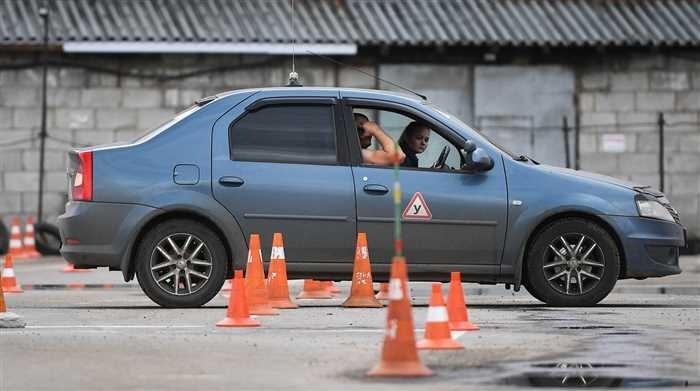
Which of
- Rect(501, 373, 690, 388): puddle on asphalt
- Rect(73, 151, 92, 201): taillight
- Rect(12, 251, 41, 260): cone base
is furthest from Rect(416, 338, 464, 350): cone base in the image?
Rect(12, 251, 41, 260): cone base

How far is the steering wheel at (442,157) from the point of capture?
554 inches

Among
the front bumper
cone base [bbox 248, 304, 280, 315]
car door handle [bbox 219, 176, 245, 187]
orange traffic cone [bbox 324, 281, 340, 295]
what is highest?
car door handle [bbox 219, 176, 245, 187]

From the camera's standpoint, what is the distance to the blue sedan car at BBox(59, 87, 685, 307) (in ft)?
45.4

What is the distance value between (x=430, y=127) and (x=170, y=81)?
44.4ft

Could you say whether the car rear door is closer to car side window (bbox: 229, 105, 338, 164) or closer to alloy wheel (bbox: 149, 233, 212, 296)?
car side window (bbox: 229, 105, 338, 164)

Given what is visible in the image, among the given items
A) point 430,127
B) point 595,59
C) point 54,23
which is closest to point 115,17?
point 54,23

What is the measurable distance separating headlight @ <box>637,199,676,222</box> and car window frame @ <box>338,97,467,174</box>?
4.65ft

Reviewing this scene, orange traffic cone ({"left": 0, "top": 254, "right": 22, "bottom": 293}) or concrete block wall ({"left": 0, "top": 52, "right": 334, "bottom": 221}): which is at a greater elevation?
concrete block wall ({"left": 0, "top": 52, "right": 334, "bottom": 221})

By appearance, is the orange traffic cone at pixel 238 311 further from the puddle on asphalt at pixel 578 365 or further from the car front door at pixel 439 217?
the puddle on asphalt at pixel 578 365

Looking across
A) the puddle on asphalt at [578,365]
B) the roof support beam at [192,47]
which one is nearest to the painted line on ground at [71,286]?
the puddle on asphalt at [578,365]

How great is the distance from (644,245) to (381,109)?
7.48ft

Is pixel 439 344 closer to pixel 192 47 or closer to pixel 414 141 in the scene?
pixel 414 141

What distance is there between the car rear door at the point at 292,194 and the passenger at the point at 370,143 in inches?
8.8

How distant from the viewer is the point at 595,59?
2842 cm
